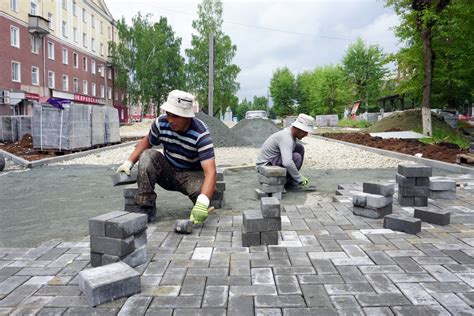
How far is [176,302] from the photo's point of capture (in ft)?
7.63

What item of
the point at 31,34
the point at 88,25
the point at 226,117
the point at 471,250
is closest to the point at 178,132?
the point at 471,250

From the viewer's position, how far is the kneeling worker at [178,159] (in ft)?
12.5

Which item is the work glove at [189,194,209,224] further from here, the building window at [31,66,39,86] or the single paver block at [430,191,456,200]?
the building window at [31,66,39,86]

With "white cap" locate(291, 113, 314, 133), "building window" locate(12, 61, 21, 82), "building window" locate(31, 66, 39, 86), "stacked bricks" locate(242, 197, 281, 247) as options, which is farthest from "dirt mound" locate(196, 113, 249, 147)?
"building window" locate(31, 66, 39, 86)

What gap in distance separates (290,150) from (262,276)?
3.18 meters

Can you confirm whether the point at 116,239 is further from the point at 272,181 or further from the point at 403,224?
the point at 272,181

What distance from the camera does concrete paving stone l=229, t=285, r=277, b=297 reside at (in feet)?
8.00

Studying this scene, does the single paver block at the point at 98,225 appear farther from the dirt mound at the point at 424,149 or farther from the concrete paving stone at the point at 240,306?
the dirt mound at the point at 424,149

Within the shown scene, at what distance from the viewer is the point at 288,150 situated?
566cm

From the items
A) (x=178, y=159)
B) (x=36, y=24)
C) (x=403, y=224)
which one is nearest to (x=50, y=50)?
(x=36, y=24)

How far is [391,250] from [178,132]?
2.40 meters

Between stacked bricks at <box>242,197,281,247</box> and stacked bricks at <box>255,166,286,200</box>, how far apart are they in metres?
1.96

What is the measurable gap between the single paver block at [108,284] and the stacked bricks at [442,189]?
4.35 meters

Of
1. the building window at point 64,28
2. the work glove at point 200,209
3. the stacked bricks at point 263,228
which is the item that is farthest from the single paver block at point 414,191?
the building window at point 64,28
